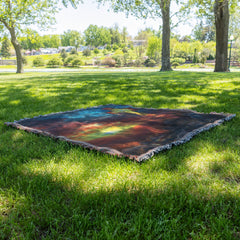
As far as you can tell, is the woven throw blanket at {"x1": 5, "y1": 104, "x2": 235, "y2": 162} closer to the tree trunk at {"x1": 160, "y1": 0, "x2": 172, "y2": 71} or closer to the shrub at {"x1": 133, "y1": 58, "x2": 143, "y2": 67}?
the tree trunk at {"x1": 160, "y1": 0, "x2": 172, "y2": 71}

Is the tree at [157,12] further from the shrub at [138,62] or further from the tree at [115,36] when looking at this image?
the tree at [115,36]

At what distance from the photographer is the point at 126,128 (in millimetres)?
3258

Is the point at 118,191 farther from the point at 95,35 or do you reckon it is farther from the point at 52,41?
the point at 52,41

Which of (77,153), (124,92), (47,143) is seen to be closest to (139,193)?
(77,153)

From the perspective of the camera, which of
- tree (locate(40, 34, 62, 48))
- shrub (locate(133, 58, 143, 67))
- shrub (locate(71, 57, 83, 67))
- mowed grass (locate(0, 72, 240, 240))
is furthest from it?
tree (locate(40, 34, 62, 48))

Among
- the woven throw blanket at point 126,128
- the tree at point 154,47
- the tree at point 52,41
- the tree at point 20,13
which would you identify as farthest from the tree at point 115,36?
the woven throw blanket at point 126,128

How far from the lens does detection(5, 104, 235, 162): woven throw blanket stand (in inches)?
101

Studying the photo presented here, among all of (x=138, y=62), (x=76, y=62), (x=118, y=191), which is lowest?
(x=118, y=191)

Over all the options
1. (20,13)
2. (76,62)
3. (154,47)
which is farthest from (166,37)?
(154,47)

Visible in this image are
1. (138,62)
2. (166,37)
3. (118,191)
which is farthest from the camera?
(138,62)

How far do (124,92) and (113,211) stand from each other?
214 inches

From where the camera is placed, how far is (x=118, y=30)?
86.6 meters

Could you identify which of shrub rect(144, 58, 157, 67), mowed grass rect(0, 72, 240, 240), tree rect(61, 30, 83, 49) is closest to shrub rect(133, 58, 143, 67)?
shrub rect(144, 58, 157, 67)

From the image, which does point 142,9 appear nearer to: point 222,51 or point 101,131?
point 222,51
